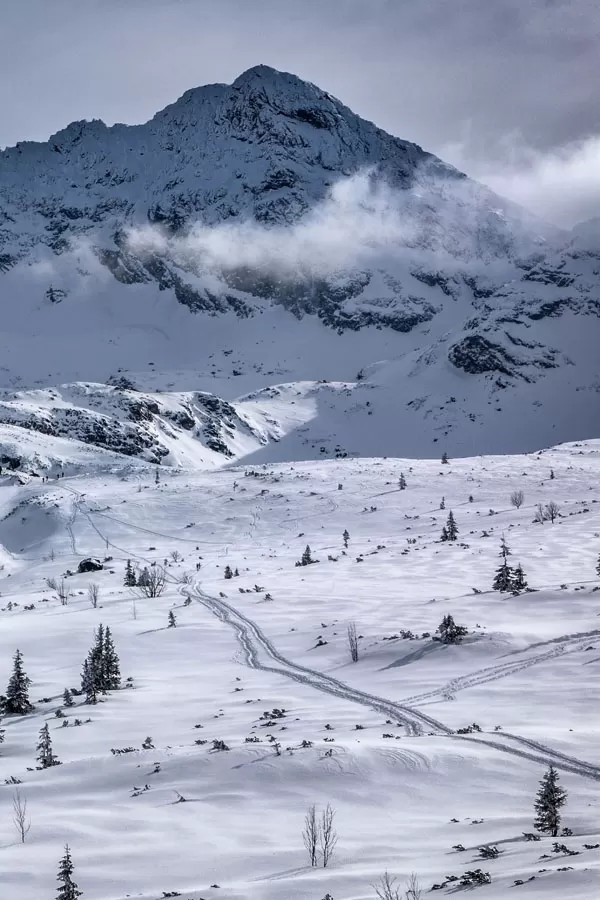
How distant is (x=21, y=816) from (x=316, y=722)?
36.9 feet

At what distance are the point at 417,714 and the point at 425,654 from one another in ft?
28.5

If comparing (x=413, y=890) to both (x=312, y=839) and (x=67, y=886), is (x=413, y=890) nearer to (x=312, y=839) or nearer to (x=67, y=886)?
(x=312, y=839)

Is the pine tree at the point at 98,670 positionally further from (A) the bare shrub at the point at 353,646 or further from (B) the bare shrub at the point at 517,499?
(B) the bare shrub at the point at 517,499

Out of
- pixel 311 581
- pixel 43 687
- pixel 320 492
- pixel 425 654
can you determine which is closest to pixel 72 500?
pixel 320 492

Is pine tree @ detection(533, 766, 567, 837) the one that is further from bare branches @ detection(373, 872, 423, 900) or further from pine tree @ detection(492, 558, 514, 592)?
pine tree @ detection(492, 558, 514, 592)

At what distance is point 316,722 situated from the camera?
27.0 meters

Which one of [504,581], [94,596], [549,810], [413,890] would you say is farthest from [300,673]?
[94,596]

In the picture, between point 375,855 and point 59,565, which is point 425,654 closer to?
point 375,855

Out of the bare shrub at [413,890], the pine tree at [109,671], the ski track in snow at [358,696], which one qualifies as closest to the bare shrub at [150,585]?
the ski track in snow at [358,696]

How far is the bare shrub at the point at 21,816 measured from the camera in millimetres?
18380

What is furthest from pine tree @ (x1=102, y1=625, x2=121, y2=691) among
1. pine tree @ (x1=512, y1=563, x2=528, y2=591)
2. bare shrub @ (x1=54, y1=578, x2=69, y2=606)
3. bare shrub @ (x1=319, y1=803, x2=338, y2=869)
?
bare shrub @ (x1=54, y1=578, x2=69, y2=606)

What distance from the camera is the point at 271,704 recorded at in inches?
1199

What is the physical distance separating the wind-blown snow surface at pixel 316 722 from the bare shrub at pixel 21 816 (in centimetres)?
22

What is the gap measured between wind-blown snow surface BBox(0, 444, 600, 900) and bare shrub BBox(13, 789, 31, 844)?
22cm
